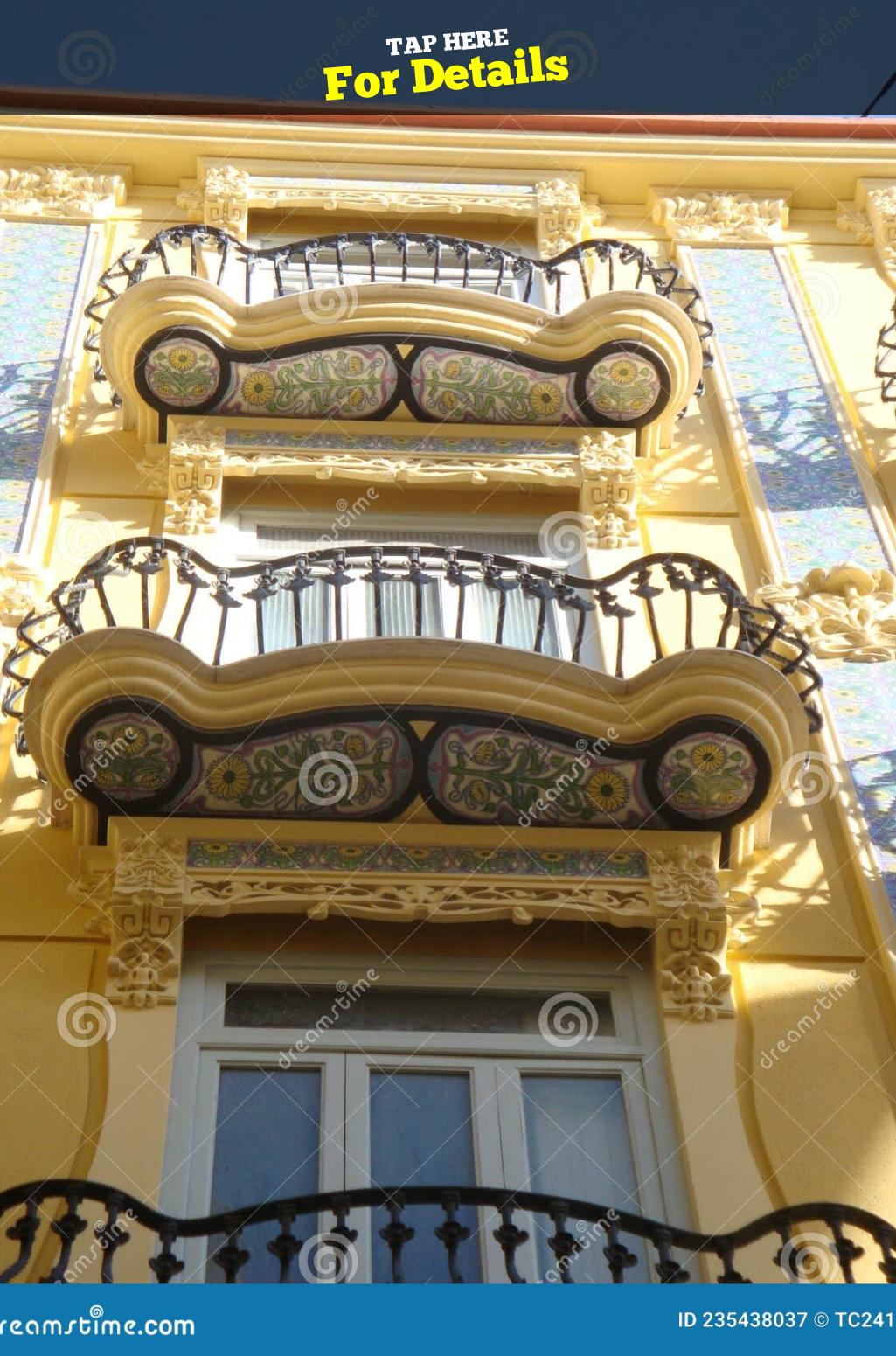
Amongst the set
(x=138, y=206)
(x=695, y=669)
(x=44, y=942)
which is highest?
(x=138, y=206)

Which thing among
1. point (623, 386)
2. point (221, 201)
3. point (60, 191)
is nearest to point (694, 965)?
point (623, 386)

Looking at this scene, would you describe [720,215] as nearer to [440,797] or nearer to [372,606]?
[372,606]

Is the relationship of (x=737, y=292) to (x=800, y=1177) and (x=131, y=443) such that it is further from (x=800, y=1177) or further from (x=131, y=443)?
(x=800, y=1177)

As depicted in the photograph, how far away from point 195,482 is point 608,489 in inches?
83.7

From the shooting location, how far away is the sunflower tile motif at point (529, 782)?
790cm

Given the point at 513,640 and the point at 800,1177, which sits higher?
the point at 513,640

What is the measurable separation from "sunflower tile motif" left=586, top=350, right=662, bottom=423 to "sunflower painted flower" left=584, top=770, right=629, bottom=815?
3.11 metres

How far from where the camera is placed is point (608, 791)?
26.2ft

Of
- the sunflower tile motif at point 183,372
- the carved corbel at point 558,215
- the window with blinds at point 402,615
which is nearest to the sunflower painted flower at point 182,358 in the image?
the sunflower tile motif at point 183,372

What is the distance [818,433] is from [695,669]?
3308 mm

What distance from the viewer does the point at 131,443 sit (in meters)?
10.4

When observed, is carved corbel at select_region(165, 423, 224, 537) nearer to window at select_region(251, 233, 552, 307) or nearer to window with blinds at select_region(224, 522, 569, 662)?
window with blinds at select_region(224, 522, 569, 662)

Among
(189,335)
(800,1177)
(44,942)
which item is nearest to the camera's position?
(800,1177)

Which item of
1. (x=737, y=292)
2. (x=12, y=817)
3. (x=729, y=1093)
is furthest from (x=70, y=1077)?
(x=737, y=292)
